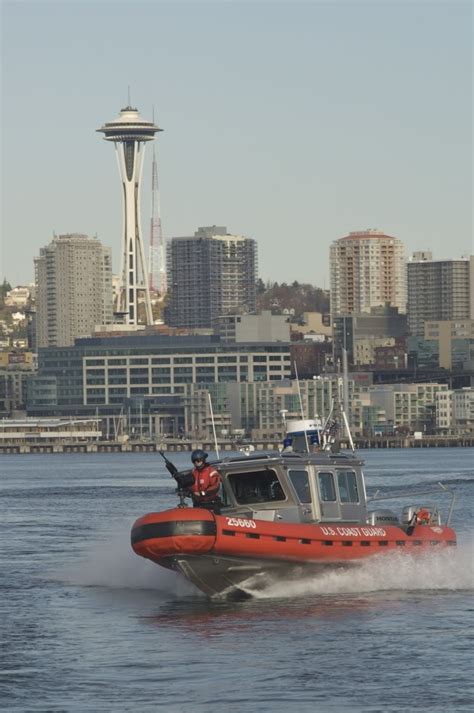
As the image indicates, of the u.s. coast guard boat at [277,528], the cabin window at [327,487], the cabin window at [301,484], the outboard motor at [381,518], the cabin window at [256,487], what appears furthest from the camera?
the outboard motor at [381,518]

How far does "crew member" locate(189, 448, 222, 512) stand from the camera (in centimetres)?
3941

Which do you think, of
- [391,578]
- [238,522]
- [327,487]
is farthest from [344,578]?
[238,522]

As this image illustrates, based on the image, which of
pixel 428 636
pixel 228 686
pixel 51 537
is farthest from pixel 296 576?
pixel 51 537

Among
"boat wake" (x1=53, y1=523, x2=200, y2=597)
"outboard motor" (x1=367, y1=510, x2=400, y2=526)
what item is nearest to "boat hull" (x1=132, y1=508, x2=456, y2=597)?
"outboard motor" (x1=367, y1=510, x2=400, y2=526)

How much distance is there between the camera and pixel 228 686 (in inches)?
1268

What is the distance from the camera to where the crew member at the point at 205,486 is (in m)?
39.4

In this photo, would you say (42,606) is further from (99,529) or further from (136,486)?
(136,486)

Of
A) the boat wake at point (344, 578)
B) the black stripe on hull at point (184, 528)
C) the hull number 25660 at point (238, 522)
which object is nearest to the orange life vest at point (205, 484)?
the hull number 25660 at point (238, 522)

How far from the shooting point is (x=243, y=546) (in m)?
39.0

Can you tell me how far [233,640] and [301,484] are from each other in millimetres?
5314

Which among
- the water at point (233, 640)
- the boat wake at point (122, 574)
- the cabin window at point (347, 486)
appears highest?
the cabin window at point (347, 486)

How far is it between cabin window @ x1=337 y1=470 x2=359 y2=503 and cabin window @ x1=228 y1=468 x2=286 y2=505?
149cm

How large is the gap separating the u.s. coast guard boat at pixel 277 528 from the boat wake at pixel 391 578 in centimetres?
20

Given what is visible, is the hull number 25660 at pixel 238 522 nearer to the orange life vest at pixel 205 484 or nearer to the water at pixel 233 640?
the orange life vest at pixel 205 484
